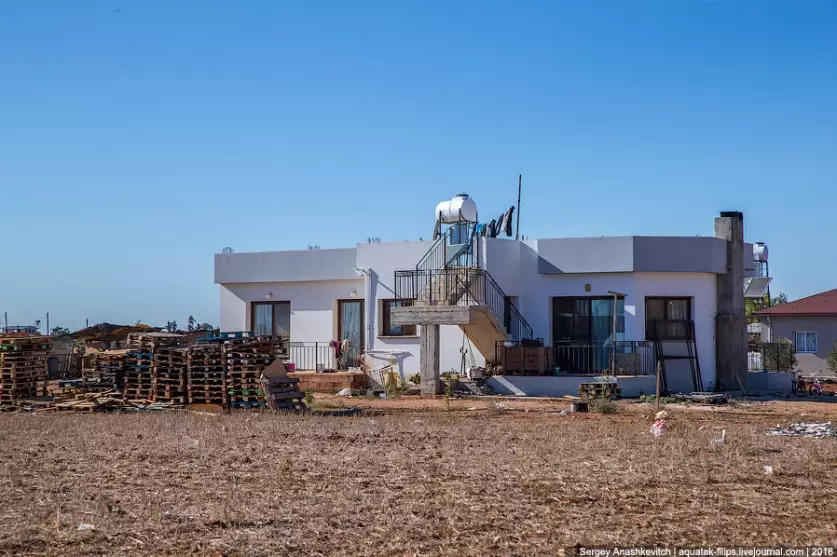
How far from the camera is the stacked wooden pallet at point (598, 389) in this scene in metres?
25.1

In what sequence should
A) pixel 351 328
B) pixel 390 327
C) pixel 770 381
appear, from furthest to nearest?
1. pixel 351 328
2. pixel 770 381
3. pixel 390 327

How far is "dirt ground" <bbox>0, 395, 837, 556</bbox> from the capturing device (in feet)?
29.4

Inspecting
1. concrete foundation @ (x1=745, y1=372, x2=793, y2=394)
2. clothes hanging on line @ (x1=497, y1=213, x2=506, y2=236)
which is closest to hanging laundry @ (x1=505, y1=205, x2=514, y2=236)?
clothes hanging on line @ (x1=497, y1=213, x2=506, y2=236)

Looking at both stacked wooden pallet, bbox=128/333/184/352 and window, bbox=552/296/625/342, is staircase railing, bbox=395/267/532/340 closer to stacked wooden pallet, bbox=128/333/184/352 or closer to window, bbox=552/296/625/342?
window, bbox=552/296/625/342

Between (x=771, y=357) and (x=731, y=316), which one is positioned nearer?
(x=731, y=316)

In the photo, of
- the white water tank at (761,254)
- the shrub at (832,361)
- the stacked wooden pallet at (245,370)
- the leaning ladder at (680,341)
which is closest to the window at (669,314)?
the leaning ladder at (680,341)

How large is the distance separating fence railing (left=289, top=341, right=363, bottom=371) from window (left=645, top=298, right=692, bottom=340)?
27.9ft

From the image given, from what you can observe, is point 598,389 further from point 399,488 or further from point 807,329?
point 807,329

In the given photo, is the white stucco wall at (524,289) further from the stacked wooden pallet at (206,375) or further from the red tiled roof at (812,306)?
the red tiled roof at (812,306)

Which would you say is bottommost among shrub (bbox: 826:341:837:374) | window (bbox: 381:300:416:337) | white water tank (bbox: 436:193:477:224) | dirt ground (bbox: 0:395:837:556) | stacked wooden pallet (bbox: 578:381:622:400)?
dirt ground (bbox: 0:395:837:556)

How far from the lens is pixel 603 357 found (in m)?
27.7

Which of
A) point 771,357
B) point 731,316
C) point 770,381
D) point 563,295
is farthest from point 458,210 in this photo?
point 771,357

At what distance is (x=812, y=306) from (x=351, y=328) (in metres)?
21.2

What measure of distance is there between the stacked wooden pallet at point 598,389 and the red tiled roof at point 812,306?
704 inches
